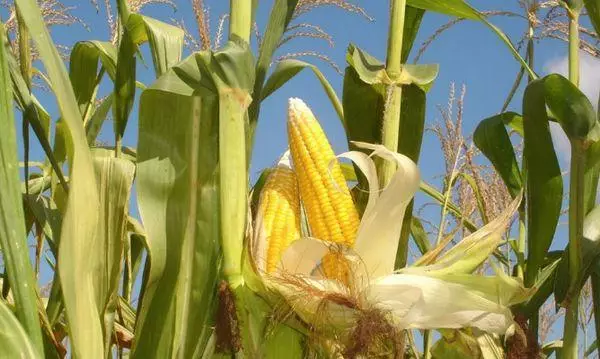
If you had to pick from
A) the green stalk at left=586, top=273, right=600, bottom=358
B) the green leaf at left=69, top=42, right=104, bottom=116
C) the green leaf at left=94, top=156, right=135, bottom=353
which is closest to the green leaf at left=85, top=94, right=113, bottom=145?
the green leaf at left=69, top=42, right=104, bottom=116

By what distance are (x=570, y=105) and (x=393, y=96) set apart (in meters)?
0.46

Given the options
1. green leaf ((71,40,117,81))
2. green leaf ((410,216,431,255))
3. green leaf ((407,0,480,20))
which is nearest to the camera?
green leaf ((407,0,480,20))

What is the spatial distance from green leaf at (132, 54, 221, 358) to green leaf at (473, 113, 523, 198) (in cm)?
103

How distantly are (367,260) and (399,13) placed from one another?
69 centimetres

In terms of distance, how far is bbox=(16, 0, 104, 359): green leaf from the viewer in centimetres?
137

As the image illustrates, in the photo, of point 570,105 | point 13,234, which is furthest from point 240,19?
point 570,105

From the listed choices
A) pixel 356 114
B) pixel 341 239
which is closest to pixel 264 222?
pixel 341 239

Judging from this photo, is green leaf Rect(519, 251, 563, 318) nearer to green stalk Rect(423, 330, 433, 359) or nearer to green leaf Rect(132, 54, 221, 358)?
green stalk Rect(423, 330, 433, 359)

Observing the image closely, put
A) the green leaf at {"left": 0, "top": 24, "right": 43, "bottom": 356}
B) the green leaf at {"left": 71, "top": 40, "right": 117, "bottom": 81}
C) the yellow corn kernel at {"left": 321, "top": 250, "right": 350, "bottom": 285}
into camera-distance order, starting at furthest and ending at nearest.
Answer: the green leaf at {"left": 71, "top": 40, "right": 117, "bottom": 81} < the yellow corn kernel at {"left": 321, "top": 250, "right": 350, "bottom": 285} < the green leaf at {"left": 0, "top": 24, "right": 43, "bottom": 356}

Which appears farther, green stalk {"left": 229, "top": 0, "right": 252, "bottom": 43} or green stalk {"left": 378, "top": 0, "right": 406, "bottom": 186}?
green stalk {"left": 378, "top": 0, "right": 406, "bottom": 186}

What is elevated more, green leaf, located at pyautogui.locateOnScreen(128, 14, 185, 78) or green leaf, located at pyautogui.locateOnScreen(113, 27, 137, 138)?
green leaf, located at pyautogui.locateOnScreen(128, 14, 185, 78)

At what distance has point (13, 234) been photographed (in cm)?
132

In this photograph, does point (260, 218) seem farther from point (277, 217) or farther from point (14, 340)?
point (14, 340)

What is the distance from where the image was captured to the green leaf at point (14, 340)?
134 cm
